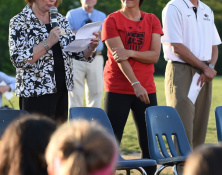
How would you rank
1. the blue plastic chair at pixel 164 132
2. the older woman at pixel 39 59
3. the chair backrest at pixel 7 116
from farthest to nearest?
the blue plastic chair at pixel 164 132, the older woman at pixel 39 59, the chair backrest at pixel 7 116

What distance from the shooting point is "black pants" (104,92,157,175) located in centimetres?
493

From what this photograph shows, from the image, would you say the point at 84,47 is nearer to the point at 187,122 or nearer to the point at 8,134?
the point at 187,122

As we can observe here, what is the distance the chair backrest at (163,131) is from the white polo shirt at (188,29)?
903 millimetres

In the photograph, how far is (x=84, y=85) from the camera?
9.12m

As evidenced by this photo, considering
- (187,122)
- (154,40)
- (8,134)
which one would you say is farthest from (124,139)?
(8,134)

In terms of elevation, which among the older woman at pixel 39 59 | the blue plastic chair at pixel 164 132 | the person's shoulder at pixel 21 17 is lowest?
the blue plastic chair at pixel 164 132

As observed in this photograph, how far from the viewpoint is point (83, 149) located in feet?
5.54

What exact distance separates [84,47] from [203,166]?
10.5 ft

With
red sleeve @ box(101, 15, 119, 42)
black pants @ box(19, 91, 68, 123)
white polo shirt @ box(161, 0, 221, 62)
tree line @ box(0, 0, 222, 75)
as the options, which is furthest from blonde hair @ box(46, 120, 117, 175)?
tree line @ box(0, 0, 222, 75)

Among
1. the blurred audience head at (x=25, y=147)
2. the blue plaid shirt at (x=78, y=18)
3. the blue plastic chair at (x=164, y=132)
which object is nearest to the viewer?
the blurred audience head at (x=25, y=147)

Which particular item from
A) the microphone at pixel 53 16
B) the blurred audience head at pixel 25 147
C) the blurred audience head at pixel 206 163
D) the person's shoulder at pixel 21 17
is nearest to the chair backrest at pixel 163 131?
the microphone at pixel 53 16

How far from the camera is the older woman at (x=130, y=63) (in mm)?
4938

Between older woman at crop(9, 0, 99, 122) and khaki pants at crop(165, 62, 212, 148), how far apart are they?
4.40ft

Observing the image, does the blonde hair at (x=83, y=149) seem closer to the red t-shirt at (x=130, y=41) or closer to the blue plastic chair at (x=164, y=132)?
the blue plastic chair at (x=164, y=132)
